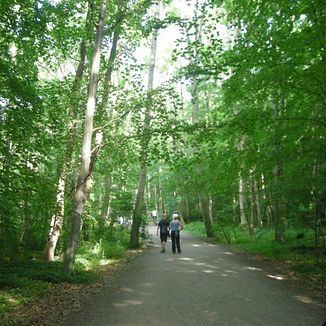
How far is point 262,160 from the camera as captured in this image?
11680 millimetres

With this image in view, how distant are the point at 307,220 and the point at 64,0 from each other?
1278cm

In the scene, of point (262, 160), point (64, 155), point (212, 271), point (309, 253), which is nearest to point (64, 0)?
point (64, 155)

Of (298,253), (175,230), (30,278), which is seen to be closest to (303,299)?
(30,278)

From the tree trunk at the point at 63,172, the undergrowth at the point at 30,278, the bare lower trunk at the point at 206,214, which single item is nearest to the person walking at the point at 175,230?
the undergrowth at the point at 30,278

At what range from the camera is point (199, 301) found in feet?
Answer: 22.9

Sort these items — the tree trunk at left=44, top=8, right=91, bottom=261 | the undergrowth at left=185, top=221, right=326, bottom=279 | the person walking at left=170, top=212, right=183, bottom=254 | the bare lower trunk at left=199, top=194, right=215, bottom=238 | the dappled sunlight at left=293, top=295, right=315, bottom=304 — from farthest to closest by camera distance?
the bare lower trunk at left=199, top=194, right=215, bottom=238
the person walking at left=170, top=212, right=183, bottom=254
the tree trunk at left=44, top=8, right=91, bottom=261
the undergrowth at left=185, top=221, right=326, bottom=279
the dappled sunlight at left=293, top=295, right=315, bottom=304

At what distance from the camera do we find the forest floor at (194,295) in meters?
5.88

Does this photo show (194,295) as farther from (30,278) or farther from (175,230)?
(175,230)

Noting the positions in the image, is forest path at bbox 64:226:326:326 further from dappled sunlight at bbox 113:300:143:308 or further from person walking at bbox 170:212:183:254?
person walking at bbox 170:212:183:254

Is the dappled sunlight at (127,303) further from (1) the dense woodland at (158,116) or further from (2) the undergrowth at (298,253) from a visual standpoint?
(2) the undergrowth at (298,253)

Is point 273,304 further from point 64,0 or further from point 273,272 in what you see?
point 64,0

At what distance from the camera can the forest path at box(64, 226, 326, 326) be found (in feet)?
18.9

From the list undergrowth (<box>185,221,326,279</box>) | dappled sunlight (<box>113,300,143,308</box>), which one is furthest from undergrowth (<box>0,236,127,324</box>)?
undergrowth (<box>185,221,326,279</box>)

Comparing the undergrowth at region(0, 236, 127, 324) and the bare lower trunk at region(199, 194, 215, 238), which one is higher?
the bare lower trunk at region(199, 194, 215, 238)
